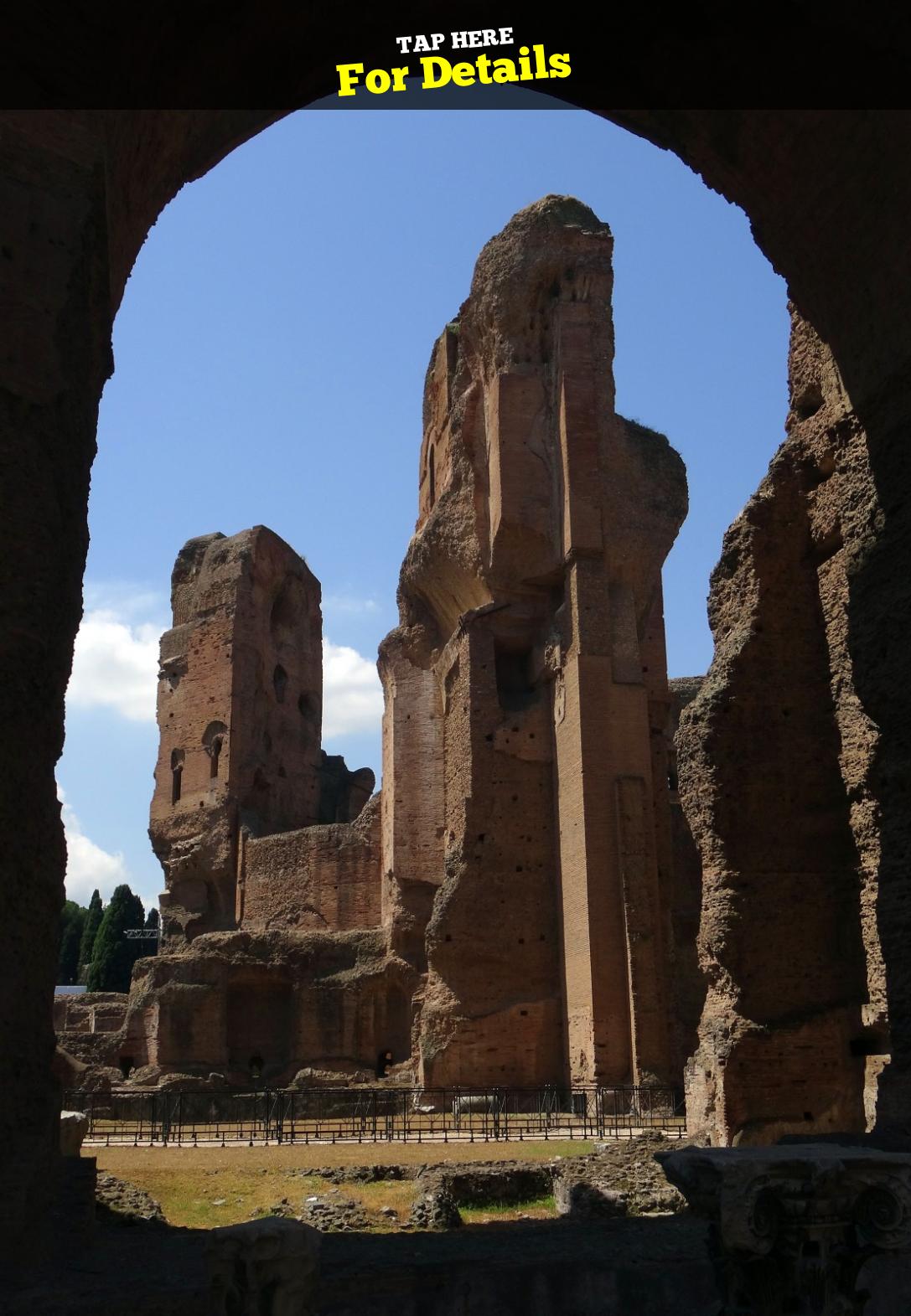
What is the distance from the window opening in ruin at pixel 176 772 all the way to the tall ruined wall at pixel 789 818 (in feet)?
82.9

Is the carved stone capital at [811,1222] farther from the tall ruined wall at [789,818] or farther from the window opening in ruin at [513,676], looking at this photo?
the window opening in ruin at [513,676]

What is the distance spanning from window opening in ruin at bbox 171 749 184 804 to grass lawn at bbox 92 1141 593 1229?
805 inches

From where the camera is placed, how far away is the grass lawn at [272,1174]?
33.8 ft

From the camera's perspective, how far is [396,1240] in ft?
22.3

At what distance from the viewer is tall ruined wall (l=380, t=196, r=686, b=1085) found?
1952cm

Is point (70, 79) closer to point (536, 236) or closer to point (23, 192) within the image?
point (23, 192)

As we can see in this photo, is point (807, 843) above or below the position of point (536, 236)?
below

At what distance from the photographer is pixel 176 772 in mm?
34688

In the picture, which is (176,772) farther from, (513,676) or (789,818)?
(789,818)

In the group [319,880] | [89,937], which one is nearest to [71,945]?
[89,937]

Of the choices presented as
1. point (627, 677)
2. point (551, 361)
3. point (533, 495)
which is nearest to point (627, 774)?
point (627, 677)

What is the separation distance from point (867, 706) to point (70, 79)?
6.13 m

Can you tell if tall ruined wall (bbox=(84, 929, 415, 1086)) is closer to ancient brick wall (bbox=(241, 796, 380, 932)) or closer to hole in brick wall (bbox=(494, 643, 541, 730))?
ancient brick wall (bbox=(241, 796, 380, 932))

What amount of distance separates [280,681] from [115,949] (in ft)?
51.3
